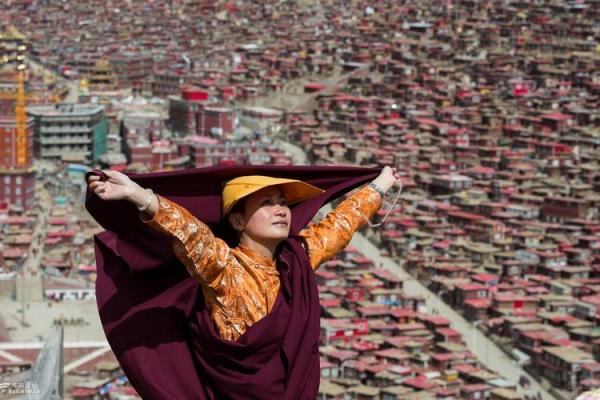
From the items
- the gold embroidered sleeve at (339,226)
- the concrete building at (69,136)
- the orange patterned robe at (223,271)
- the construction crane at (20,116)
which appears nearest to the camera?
the orange patterned robe at (223,271)

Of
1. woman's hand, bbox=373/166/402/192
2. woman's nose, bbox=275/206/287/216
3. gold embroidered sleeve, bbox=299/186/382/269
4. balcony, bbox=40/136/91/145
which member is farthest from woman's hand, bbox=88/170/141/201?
balcony, bbox=40/136/91/145

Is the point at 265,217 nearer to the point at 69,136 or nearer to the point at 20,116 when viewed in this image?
the point at 20,116

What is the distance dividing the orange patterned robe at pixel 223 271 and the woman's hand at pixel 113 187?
0.08 meters

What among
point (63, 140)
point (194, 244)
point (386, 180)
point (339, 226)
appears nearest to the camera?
point (194, 244)

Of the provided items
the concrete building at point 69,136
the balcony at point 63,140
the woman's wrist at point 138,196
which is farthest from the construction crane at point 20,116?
the woman's wrist at point 138,196

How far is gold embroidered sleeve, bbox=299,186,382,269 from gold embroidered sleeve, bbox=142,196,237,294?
1.26ft

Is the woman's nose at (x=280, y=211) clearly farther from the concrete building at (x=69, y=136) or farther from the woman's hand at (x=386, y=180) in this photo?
the concrete building at (x=69, y=136)

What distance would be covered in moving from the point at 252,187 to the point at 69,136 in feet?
129

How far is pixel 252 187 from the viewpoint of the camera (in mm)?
3686

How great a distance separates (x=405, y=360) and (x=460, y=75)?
31.1m

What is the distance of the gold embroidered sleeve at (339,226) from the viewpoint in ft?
13.4

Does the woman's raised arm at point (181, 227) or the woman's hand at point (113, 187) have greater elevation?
the woman's hand at point (113, 187)

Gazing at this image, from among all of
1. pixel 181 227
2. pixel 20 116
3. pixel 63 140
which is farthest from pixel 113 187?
pixel 63 140

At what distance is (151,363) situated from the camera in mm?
3684
